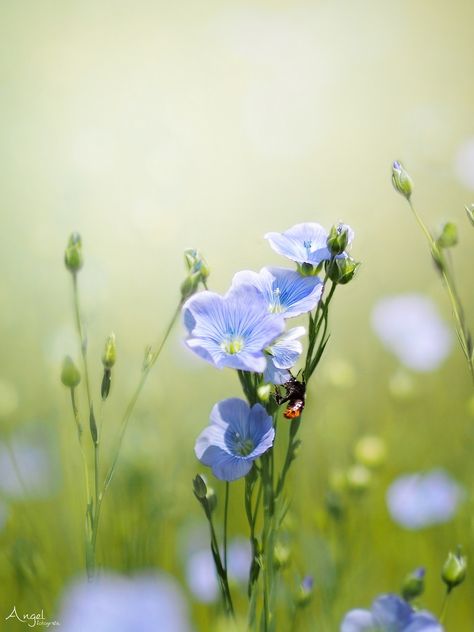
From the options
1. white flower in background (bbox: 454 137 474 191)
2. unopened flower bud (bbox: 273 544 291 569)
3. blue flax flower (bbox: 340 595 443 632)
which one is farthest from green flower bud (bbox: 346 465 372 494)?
white flower in background (bbox: 454 137 474 191)

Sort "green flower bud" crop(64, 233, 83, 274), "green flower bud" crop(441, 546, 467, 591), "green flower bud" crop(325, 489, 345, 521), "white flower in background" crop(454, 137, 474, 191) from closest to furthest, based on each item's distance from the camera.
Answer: "green flower bud" crop(441, 546, 467, 591) → "green flower bud" crop(64, 233, 83, 274) → "green flower bud" crop(325, 489, 345, 521) → "white flower in background" crop(454, 137, 474, 191)

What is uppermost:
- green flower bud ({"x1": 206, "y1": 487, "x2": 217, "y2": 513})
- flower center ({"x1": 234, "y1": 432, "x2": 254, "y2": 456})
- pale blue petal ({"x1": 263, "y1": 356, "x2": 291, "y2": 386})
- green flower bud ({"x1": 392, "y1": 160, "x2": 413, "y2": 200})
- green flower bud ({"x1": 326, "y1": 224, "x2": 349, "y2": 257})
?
green flower bud ({"x1": 392, "y1": 160, "x2": 413, "y2": 200})

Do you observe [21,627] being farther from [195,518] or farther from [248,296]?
[248,296]

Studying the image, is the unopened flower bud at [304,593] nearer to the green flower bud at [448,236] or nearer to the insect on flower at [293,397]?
the insect on flower at [293,397]

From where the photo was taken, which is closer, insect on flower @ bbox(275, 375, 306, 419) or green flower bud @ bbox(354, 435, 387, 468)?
insect on flower @ bbox(275, 375, 306, 419)

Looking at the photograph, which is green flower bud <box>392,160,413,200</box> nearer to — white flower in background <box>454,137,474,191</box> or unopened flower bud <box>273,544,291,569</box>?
unopened flower bud <box>273,544,291,569</box>

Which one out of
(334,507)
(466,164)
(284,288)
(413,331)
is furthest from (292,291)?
(466,164)

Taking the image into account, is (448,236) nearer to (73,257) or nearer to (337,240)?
(337,240)
